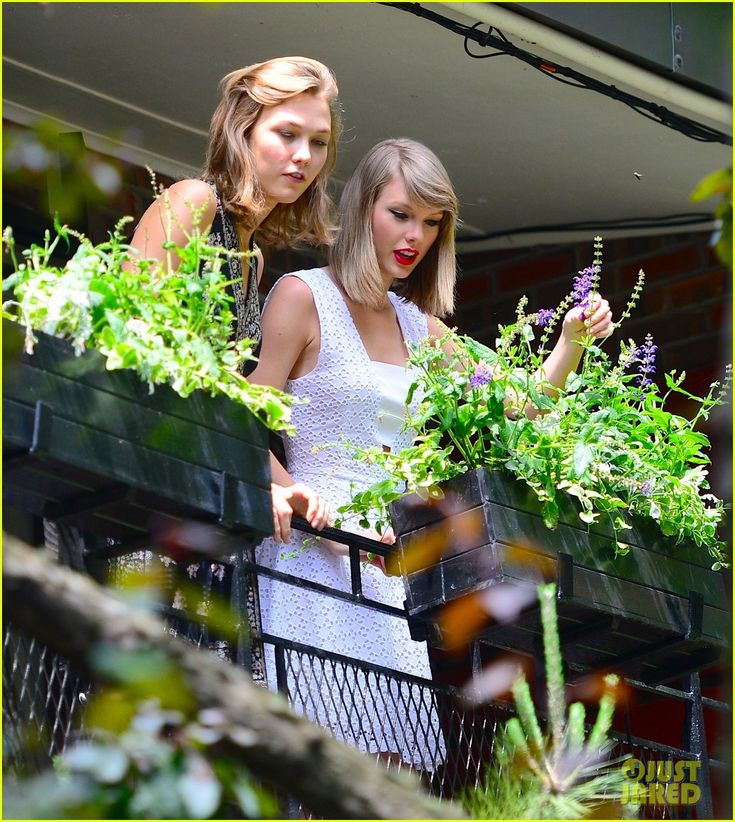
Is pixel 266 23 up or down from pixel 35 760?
up

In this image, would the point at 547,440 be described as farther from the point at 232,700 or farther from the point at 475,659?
the point at 232,700

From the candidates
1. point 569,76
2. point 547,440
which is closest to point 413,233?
point 547,440

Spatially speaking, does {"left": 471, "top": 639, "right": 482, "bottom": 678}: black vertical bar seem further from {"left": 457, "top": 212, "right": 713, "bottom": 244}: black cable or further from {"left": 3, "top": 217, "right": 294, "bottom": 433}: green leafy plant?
{"left": 457, "top": 212, "right": 713, "bottom": 244}: black cable

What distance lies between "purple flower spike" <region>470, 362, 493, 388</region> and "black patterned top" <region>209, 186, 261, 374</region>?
415mm

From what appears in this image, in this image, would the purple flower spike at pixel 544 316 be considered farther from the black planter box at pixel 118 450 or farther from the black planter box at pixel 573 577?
the black planter box at pixel 118 450

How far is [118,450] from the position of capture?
233 cm

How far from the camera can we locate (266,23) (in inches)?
162

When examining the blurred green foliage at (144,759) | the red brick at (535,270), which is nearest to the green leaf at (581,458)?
the blurred green foliage at (144,759)

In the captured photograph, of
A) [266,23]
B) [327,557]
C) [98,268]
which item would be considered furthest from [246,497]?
[266,23]

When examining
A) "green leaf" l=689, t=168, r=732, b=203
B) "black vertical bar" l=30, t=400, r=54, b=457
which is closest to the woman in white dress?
"black vertical bar" l=30, t=400, r=54, b=457

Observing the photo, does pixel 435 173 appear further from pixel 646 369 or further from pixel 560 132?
pixel 560 132

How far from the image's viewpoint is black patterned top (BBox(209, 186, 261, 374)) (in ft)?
9.89

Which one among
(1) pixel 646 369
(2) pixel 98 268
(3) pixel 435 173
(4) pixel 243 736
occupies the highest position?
(3) pixel 435 173

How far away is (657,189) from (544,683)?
7.98ft
